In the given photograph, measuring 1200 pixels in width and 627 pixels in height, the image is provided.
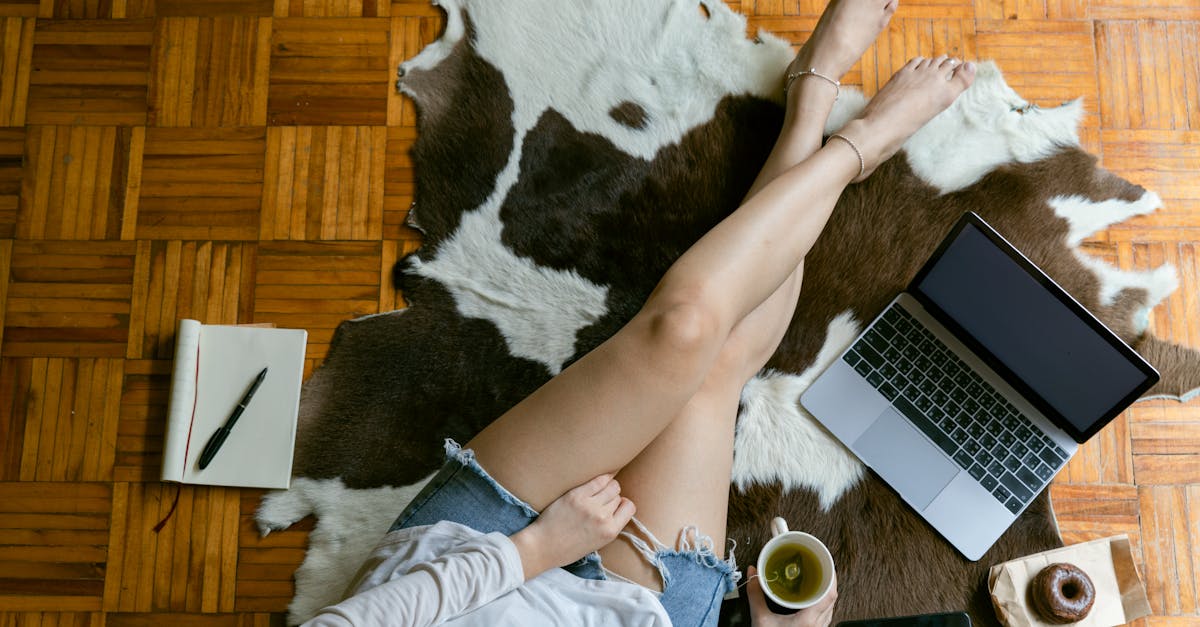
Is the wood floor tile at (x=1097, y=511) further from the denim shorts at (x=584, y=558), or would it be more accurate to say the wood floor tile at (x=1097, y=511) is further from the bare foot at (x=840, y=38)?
the bare foot at (x=840, y=38)

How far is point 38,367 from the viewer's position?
1.32 metres

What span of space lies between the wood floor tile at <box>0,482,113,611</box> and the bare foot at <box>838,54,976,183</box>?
1.29 m

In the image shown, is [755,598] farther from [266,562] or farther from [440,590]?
[266,562]

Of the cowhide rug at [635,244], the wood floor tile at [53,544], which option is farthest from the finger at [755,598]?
the wood floor tile at [53,544]

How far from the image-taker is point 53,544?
1271 mm

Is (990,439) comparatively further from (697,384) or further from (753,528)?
(697,384)

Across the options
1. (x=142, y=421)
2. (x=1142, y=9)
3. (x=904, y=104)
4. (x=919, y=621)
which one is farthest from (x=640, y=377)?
(x=1142, y=9)

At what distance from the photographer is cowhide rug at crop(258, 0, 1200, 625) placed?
123 centimetres

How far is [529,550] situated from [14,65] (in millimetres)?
1265

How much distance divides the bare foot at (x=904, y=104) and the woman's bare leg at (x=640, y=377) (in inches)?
11.1

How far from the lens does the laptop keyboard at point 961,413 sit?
1.15m

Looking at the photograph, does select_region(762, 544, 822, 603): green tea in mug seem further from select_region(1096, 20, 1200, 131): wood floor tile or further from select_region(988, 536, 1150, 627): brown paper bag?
select_region(1096, 20, 1200, 131): wood floor tile

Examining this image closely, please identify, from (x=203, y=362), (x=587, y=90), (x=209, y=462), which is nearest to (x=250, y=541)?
(x=209, y=462)

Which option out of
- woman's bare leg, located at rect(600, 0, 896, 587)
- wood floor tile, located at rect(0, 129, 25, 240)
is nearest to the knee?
woman's bare leg, located at rect(600, 0, 896, 587)
